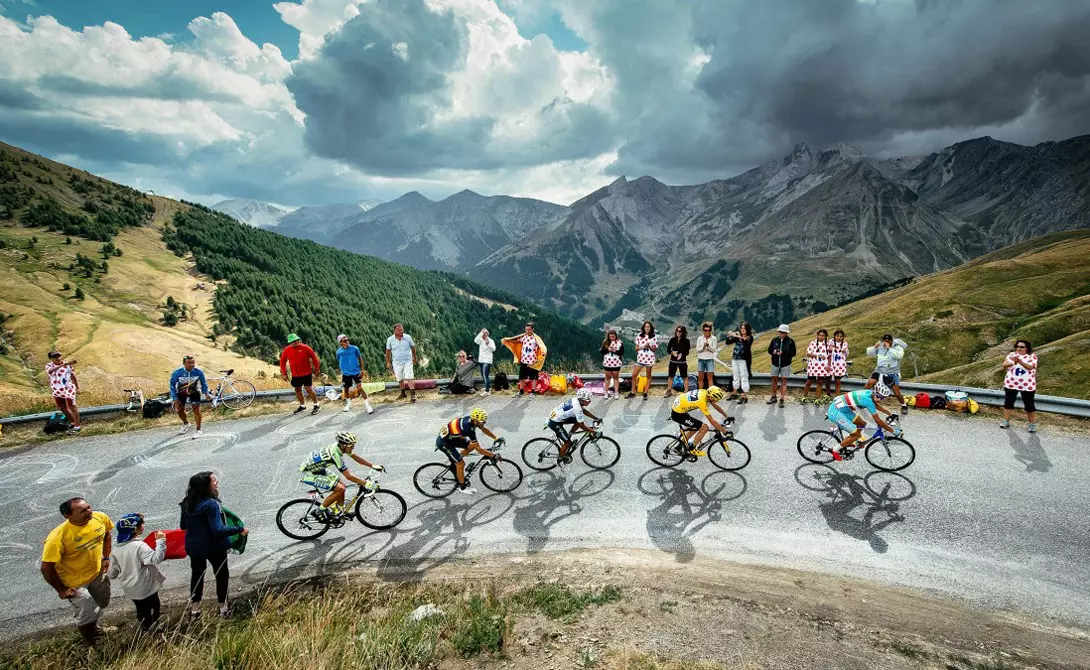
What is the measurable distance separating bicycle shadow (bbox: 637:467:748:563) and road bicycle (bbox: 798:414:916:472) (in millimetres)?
2320

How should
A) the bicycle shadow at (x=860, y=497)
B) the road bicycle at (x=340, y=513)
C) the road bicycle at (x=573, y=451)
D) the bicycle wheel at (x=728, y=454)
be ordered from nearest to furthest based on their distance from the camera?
1. the bicycle shadow at (x=860, y=497)
2. the road bicycle at (x=340, y=513)
3. the bicycle wheel at (x=728, y=454)
4. the road bicycle at (x=573, y=451)

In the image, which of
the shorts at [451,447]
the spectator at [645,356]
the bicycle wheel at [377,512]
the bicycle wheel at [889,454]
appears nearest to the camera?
the bicycle wheel at [377,512]

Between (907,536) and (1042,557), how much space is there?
6.49 ft

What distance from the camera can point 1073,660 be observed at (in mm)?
6758

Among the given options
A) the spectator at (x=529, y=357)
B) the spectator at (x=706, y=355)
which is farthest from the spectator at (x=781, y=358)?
the spectator at (x=529, y=357)

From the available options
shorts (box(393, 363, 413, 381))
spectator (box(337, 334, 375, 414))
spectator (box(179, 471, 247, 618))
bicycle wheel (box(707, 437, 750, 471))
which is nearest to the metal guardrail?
shorts (box(393, 363, 413, 381))

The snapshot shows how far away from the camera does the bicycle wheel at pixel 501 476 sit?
11.9 m

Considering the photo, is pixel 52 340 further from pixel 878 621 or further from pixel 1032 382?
pixel 1032 382

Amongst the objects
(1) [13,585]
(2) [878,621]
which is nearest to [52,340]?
(1) [13,585]

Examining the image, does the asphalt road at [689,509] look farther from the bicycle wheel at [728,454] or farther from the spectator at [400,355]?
the spectator at [400,355]

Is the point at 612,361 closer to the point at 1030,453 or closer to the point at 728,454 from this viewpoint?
the point at 728,454

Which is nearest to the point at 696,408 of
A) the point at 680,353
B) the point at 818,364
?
the point at 680,353

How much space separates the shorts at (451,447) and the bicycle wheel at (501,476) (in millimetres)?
873

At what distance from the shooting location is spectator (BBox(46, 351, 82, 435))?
14883 mm
